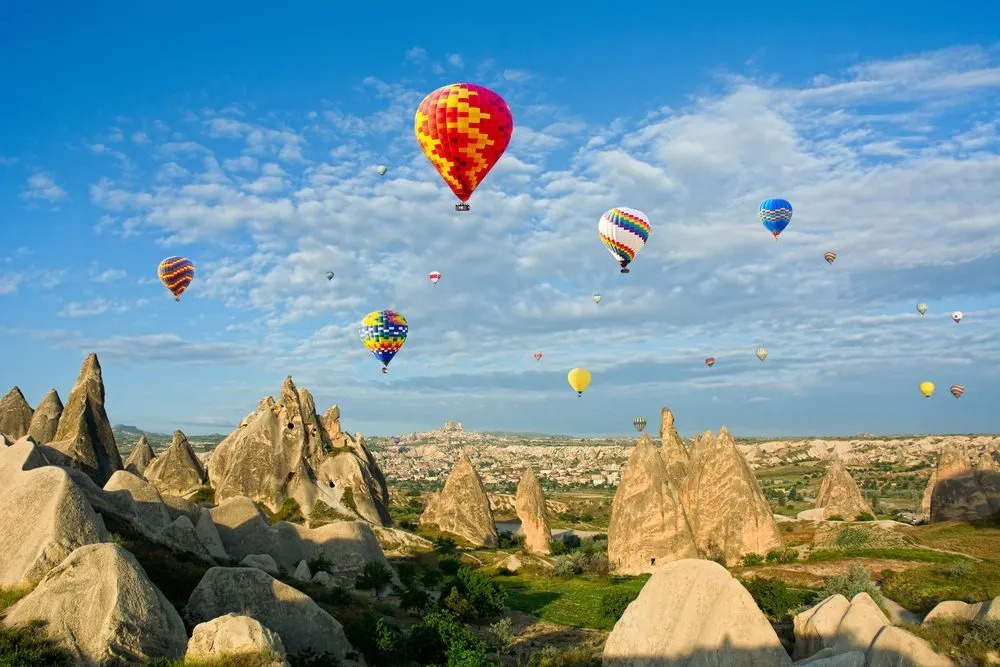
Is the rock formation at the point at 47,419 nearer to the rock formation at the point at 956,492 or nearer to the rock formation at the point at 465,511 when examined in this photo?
the rock formation at the point at 465,511

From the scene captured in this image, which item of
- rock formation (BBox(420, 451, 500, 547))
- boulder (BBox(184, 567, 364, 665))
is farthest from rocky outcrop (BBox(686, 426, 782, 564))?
boulder (BBox(184, 567, 364, 665))

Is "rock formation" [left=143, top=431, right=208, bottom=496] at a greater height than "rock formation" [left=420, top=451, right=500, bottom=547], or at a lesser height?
greater

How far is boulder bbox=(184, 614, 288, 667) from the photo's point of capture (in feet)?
41.4

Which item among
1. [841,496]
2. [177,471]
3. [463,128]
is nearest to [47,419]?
[177,471]

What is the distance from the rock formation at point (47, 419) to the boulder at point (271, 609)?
34.6 metres

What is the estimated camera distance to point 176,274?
57.6 meters

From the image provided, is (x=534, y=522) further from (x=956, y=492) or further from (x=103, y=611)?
(x=103, y=611)

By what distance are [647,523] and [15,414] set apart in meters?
42.1

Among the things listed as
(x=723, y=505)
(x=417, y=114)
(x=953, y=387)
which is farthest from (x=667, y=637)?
(x=953, y=387)

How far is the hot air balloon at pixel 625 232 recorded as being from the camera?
48.7 meters

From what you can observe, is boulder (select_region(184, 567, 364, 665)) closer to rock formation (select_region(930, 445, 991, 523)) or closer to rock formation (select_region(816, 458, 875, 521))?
rock formation (select_region(816, 458, 875, 521))

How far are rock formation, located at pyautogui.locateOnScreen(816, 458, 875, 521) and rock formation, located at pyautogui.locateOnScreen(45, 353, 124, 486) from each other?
164 ft

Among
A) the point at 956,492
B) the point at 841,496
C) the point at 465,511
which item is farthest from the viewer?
the point at 841,496

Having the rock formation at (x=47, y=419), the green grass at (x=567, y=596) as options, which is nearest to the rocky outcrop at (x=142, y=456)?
the rock formation at (x=47, y=419)
